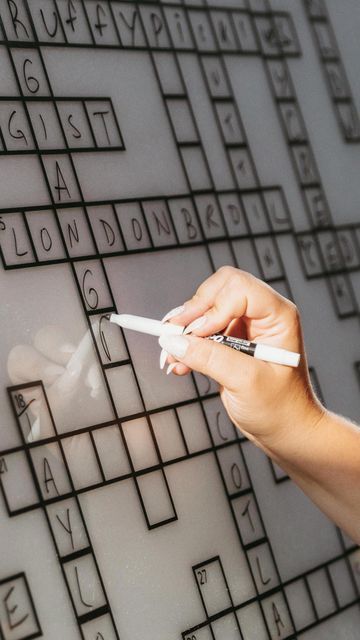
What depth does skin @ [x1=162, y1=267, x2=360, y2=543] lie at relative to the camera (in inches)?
34.1

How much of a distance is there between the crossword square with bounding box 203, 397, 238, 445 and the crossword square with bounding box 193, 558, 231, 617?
165 millimetres

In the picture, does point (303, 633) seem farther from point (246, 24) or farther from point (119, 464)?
point (246, 24)

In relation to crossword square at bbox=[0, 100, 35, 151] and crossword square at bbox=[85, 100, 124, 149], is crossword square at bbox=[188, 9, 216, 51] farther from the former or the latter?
crossword square at bbox=[0, 100, 35, 151]

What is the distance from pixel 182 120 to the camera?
1.12 meters

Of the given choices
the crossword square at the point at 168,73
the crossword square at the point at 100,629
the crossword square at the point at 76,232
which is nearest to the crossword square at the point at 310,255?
the crossword square at the point at 168,73

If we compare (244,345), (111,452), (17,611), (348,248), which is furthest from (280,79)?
(17,611)

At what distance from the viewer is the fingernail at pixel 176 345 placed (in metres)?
0.84

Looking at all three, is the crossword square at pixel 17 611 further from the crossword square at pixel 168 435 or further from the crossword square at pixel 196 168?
the crossword square at pixel 196 168

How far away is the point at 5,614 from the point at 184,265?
513 mm

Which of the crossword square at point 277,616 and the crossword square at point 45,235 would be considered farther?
the crossword square at point 277,616

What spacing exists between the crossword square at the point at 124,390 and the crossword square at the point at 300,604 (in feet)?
1.23

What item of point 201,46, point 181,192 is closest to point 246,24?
point 201,46

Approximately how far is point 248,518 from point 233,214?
455mm

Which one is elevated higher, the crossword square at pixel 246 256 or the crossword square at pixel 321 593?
the crossword square at pixel 246 256
